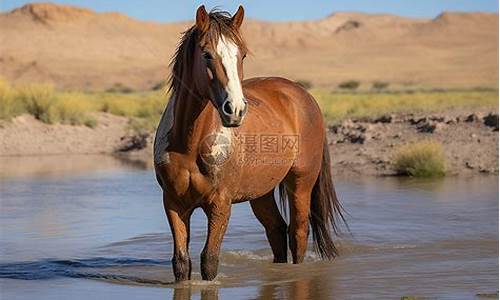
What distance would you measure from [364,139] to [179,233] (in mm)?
12735

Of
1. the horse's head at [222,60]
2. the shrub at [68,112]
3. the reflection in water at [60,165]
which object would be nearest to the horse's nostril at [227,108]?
the horse's head at [222,60]

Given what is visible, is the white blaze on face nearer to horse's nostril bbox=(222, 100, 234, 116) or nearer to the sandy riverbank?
horse's nostril bbox=(222, 100, 234, 116)

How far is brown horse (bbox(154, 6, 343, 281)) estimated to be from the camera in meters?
6.71

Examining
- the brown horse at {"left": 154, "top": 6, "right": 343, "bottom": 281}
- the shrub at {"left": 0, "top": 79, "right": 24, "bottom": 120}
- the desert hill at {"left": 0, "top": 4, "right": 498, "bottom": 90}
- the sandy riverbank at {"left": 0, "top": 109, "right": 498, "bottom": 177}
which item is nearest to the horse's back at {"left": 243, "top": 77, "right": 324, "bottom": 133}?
the brown horse at {"left": 154, "top": 6, "right": 343, "bottom": 281}

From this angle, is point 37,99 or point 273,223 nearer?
point 273,223

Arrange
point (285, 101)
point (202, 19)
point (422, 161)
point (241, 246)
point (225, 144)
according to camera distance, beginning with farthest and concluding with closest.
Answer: point (422, 161), point (241, 246), point (285, 101), point (225, 144), point (202, 19)

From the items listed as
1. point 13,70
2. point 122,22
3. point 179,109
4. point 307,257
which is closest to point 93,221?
point 307,257

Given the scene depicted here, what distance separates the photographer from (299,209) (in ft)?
29.0

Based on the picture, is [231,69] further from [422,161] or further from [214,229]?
[422,161]

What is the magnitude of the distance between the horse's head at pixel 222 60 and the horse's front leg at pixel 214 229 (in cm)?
93

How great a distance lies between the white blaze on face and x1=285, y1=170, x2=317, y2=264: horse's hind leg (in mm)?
2291

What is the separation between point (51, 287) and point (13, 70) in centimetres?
8156

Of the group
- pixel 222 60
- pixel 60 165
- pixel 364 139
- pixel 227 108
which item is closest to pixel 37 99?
pixel 60 165

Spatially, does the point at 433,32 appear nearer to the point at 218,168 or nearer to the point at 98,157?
the point at 98,157
